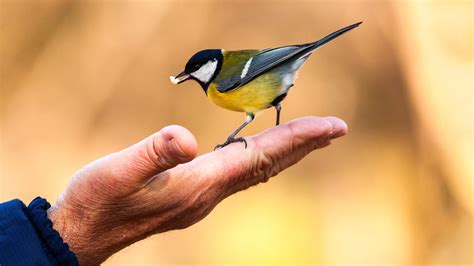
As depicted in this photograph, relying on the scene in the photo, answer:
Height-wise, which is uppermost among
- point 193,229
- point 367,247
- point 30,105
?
point 30,105

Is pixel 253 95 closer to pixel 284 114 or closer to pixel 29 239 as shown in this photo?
pixel 29 239

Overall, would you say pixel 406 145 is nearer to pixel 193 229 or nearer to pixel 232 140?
pixel 193 229

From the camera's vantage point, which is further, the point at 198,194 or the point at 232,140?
the point at 232,140

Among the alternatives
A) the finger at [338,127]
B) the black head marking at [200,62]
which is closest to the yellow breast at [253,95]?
the black head marking at [200,62]

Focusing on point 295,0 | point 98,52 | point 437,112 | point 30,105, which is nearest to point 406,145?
point 437,112

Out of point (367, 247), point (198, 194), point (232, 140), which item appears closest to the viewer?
point (198, 194)

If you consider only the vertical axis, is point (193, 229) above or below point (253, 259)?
above

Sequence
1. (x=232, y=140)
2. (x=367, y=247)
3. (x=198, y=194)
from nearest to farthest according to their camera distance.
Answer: (x=198, y=194), (x=232, y=140), (x=367, y=247)
